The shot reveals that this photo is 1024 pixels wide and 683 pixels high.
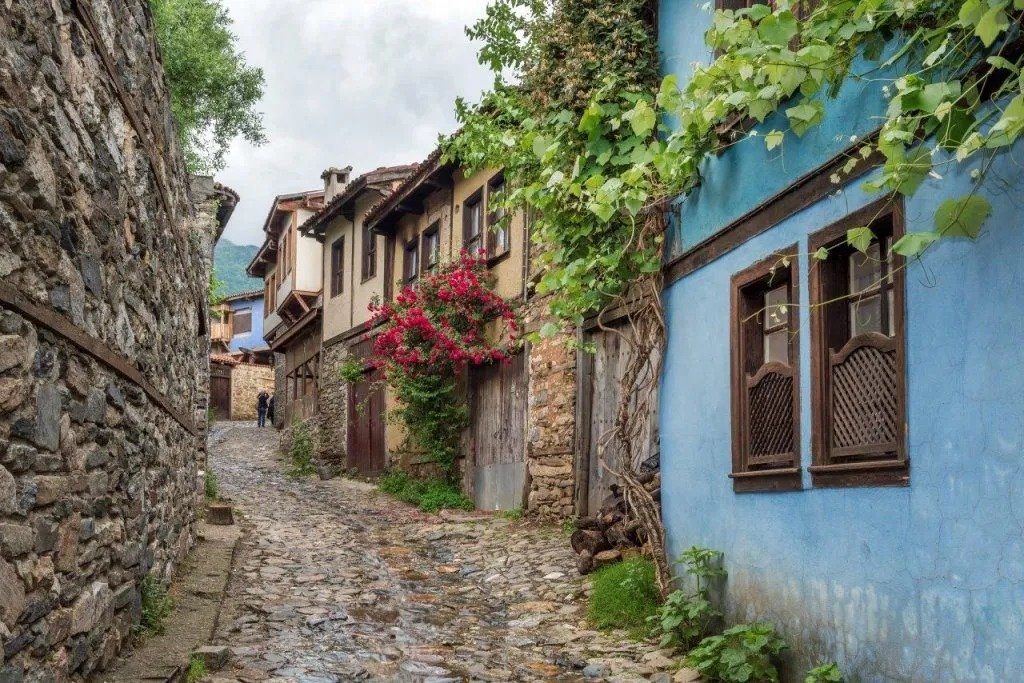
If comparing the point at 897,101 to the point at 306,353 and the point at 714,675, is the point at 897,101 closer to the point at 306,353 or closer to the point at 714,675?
the point at 714,675

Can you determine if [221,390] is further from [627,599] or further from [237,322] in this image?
[627,599]

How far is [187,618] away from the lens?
6.36 m

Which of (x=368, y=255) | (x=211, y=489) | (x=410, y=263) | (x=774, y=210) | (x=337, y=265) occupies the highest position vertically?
(x=337, y=265)

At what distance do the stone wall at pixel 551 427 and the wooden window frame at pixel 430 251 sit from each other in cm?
352

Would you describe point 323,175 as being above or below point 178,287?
above

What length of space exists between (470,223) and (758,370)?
9109 mm

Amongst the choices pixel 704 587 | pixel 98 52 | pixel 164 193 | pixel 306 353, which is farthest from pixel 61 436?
pixel 306 353

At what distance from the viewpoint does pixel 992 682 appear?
3787mm

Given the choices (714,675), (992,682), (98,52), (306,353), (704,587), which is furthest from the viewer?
(306,353)

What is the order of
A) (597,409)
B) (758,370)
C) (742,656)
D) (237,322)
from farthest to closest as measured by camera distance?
(237,322) < (597,409) < (758,370) < (742,656)

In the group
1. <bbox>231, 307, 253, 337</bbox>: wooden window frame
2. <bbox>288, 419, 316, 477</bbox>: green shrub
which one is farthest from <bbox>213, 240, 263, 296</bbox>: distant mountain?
<bbox>288, 419, 316, 477</bbox>: green shrub

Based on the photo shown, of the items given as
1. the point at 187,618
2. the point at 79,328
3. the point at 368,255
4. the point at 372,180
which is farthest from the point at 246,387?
the point at 79,328

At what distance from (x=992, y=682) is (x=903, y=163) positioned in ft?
6.58

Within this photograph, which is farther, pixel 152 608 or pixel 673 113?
pixel 152 608
